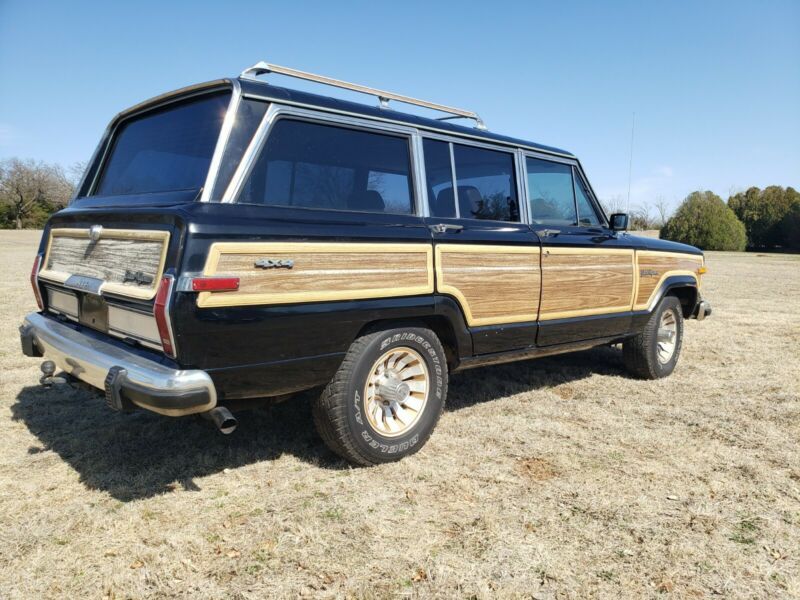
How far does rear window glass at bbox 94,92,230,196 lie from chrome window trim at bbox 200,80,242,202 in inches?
1.4

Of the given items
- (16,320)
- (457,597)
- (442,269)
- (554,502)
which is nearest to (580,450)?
(554,502)

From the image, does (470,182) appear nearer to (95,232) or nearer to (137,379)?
(95,232)

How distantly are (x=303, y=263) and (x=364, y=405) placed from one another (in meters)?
0.91

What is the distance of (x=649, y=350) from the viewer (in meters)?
5.42

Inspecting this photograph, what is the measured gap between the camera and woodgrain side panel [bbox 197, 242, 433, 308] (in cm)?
266

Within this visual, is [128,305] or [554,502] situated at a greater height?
[128,305]

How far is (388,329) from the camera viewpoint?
11.1 feet

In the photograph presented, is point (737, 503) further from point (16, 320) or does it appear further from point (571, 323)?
point (16, 320)

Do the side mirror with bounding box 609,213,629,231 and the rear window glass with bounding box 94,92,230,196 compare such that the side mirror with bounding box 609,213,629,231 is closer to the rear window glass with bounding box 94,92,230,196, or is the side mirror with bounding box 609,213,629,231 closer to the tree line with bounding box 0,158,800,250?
the rear window glass with bounding box 94,92,230,196

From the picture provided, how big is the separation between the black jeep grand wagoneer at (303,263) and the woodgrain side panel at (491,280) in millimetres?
13

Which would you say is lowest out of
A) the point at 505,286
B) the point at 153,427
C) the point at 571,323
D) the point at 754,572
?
the point at 754,572

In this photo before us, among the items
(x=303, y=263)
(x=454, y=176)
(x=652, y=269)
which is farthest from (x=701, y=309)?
(x=303, y=263)

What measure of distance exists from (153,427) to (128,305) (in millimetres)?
→ 1441

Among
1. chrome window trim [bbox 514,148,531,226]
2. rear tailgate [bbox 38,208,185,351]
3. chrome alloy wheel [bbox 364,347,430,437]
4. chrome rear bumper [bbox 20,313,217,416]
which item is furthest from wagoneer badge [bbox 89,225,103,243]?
chrome window trim [bbox 514,148,531,226]
